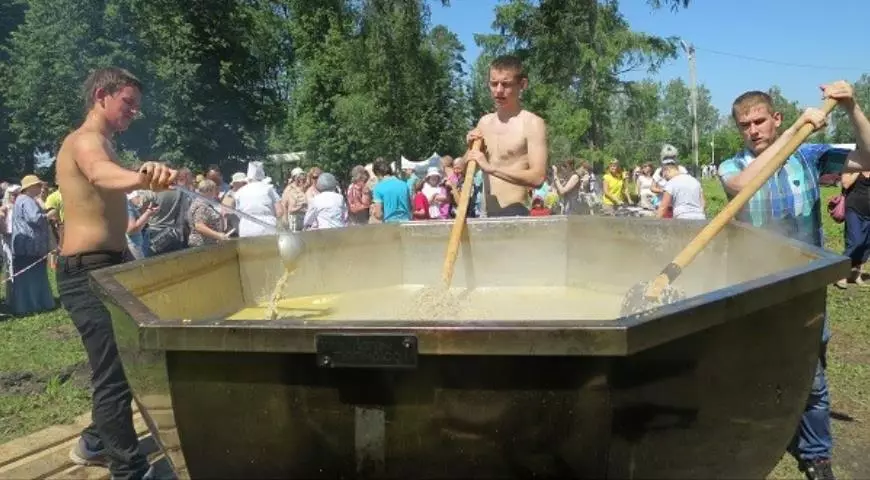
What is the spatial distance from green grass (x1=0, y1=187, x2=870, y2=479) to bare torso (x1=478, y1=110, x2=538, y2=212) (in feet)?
7.01

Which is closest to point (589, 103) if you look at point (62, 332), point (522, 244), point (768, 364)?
point (62, 332)

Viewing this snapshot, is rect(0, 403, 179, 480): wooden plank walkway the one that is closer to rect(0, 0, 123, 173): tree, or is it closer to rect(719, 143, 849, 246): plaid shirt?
rect(719, 143, 849, 246): plaid shirt

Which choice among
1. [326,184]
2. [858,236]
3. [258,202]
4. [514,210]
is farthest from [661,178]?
[514,210]

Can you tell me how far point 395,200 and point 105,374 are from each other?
6457mm

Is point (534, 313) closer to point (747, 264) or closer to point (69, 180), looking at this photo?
point (747, 264)

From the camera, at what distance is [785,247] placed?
2.45 meters

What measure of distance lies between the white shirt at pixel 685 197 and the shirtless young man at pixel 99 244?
6723 mm

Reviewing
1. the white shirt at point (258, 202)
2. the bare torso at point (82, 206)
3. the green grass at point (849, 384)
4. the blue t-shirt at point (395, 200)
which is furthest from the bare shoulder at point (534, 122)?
the blue t-shirt at point (395, 200)

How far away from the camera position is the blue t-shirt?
9469 mm

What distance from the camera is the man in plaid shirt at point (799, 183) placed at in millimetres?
3002

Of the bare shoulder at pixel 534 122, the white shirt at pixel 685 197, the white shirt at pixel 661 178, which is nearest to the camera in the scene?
the bare shoulder at pixel 534 122

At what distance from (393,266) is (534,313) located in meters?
0.93

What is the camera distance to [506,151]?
4609 mm

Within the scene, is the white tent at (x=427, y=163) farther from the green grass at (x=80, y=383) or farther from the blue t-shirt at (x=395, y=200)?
the green grass at (x=80, y=383)
